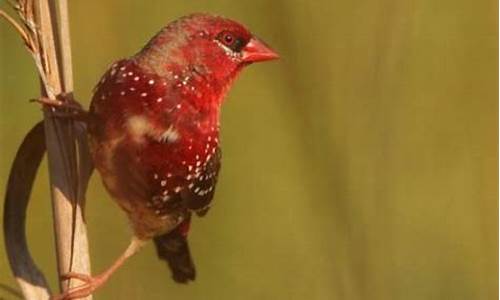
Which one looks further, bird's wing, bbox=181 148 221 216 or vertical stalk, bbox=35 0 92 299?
bird's wing, bbox=181 148 221 216

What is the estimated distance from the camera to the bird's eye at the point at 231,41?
1.81 m

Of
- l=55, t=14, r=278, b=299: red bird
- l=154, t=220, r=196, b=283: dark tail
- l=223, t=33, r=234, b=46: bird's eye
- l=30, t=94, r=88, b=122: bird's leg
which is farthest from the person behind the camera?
l=154, t=220, r=196, b=283: dark tail

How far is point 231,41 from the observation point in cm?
183

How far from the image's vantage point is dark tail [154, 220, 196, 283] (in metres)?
2.09

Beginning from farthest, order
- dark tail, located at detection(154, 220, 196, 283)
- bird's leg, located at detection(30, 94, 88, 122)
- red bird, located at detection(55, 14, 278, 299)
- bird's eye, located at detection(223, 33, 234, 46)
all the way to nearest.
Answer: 1. dark tail, located at detection(154, 220, 196, 283)
2. bird's eye, located at detection(223, 33, 234, 46)
3. red bird, located at detection(55, 14, 278, 299)
4. bird's leg, located at detection(30, 94, 88, 122)

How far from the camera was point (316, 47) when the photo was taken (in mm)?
2029

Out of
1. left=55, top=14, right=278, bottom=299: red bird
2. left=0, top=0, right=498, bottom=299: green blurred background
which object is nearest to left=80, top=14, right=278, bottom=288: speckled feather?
left=55, top=14, right=278, bottom=299: red bird

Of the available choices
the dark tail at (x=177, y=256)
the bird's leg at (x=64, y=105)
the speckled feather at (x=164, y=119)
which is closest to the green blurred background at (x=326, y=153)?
the dark tail at (x=177, y=256)

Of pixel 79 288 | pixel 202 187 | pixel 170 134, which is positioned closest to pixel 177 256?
pixel 202 187

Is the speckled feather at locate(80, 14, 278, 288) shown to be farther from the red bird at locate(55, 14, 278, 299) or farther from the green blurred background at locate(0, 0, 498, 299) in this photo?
the green blurred background at locate(0, 0, 498, 299)

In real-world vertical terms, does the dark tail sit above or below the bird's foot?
below

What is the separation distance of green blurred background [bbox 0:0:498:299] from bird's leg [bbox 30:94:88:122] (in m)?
0.37

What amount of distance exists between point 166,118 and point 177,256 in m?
0.39

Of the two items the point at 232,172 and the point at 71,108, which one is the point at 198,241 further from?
the point at 71,108
